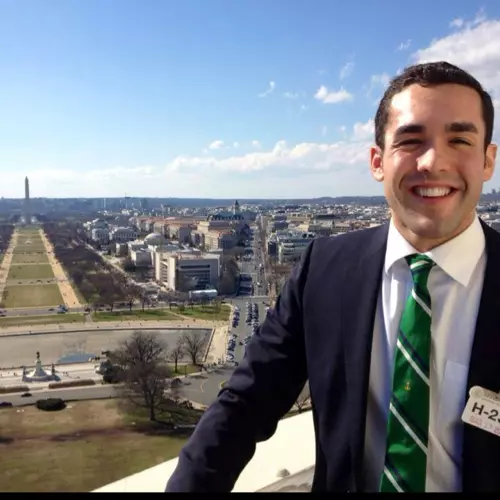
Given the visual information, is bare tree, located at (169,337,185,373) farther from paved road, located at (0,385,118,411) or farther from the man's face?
the man's face

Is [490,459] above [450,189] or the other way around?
the other way around

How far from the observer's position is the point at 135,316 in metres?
13.6

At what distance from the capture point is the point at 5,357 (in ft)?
33.4

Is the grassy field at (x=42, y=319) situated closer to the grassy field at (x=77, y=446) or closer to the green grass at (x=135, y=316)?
the green grass at (x=135, y=316)

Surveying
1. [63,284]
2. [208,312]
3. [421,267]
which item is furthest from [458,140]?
[63,284]

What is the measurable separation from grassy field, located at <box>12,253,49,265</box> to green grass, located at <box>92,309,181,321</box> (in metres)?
9.97

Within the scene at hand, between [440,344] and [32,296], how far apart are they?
16.7m

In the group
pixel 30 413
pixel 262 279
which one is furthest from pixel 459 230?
pixel 262 279

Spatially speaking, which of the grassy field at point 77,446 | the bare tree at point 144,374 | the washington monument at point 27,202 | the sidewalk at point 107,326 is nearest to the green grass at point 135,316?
the sidewalk at point 107,326

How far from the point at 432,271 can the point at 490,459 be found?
0.59 feet

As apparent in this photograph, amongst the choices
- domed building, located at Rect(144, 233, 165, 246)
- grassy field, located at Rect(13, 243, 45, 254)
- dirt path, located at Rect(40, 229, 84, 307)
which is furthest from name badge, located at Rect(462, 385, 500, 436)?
grassy field, located at Rect(13, 243, 45, 254)

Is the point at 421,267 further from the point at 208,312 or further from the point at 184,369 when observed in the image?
the point at 208,312

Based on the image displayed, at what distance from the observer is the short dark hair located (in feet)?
1.83

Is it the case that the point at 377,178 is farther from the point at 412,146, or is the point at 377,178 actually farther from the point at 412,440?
the point at 412,440
